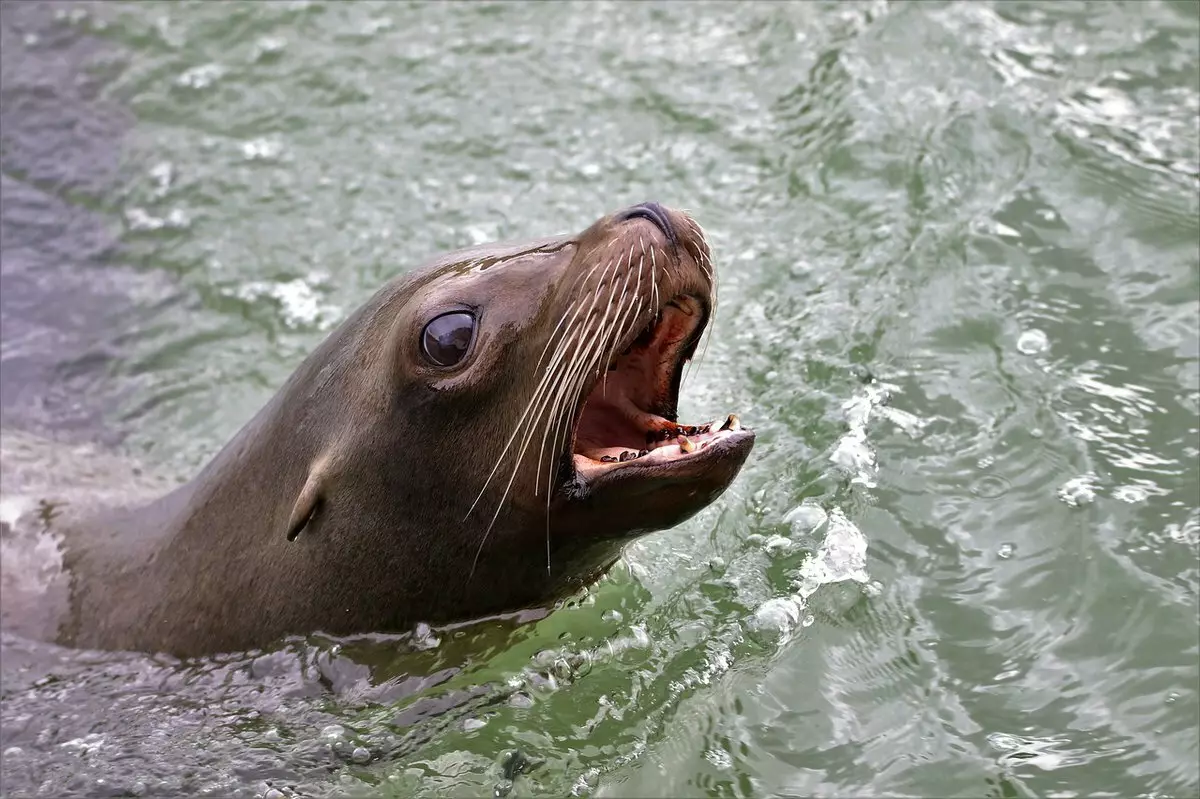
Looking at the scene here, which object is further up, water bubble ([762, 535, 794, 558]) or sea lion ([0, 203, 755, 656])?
sea lion ([0, 203, 755, 656])

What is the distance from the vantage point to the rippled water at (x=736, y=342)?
4203 mm

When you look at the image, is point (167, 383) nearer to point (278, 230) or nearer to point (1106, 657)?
point (278, 230)

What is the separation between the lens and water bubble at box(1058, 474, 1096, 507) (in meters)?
4.93

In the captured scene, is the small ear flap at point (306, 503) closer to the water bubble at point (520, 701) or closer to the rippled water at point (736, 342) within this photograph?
the rippled water at point (736, 342)

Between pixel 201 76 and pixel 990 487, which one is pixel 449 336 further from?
pixel 201 76

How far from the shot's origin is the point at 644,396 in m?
3.91

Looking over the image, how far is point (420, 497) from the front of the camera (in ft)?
12.9

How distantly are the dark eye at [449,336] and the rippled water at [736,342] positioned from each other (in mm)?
847

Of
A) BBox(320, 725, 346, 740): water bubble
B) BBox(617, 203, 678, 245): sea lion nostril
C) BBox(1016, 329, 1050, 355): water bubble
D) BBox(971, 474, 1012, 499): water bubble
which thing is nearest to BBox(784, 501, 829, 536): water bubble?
BBox(971, 474, 1012, 499): water bubble

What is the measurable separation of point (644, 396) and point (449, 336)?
0.57m

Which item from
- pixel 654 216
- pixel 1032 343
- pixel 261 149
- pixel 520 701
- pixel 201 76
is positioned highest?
pixel 201 76

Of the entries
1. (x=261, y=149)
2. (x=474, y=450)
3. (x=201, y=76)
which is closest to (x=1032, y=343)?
(x=474, y=450)

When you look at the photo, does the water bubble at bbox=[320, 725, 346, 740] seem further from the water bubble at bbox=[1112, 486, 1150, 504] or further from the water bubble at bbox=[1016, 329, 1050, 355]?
the water bubble at bbox=[1016, 329, 1050, 355]

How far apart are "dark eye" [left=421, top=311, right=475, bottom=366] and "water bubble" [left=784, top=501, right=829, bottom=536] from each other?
1562 millimetres
